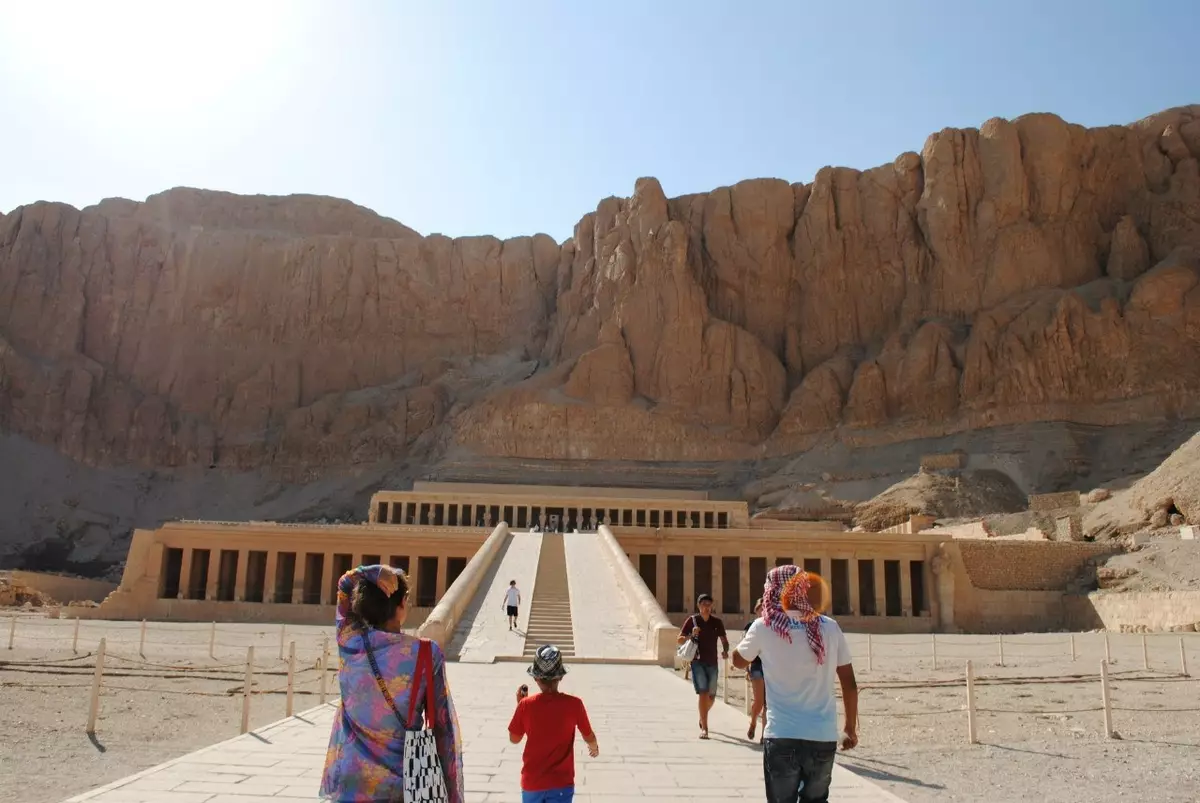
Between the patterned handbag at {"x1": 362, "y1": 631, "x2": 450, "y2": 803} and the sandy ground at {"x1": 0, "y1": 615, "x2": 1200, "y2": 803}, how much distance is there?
228 inches

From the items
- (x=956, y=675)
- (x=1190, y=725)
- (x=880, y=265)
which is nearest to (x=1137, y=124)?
(x=880, y=265)

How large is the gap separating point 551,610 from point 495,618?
1.77 m

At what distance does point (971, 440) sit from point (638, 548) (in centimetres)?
3167

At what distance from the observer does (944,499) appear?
51.5 m

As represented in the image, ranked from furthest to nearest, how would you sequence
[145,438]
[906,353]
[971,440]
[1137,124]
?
[145,438] → [1137,124] → [906,353] → [971,440]

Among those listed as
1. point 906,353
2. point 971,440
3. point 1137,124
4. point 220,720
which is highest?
point 1137,124

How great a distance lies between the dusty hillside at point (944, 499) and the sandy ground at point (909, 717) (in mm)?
26883

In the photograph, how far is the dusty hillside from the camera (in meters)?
50.8

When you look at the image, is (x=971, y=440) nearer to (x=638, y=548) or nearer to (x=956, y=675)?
(x=638, y=548)

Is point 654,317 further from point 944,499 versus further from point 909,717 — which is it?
point 909,717

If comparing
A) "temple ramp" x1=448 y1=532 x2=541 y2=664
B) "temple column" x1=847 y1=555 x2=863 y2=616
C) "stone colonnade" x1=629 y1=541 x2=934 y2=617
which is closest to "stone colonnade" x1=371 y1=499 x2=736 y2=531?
"stone colonnade" x1=629 y1=541 x2=934 y2=617

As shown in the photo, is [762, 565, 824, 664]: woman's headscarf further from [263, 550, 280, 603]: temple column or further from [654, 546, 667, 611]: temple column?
[263, 550, 280, 603]: temple column

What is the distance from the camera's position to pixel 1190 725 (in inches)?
497

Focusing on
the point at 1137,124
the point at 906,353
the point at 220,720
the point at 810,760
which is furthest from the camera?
the point at 1137,124
